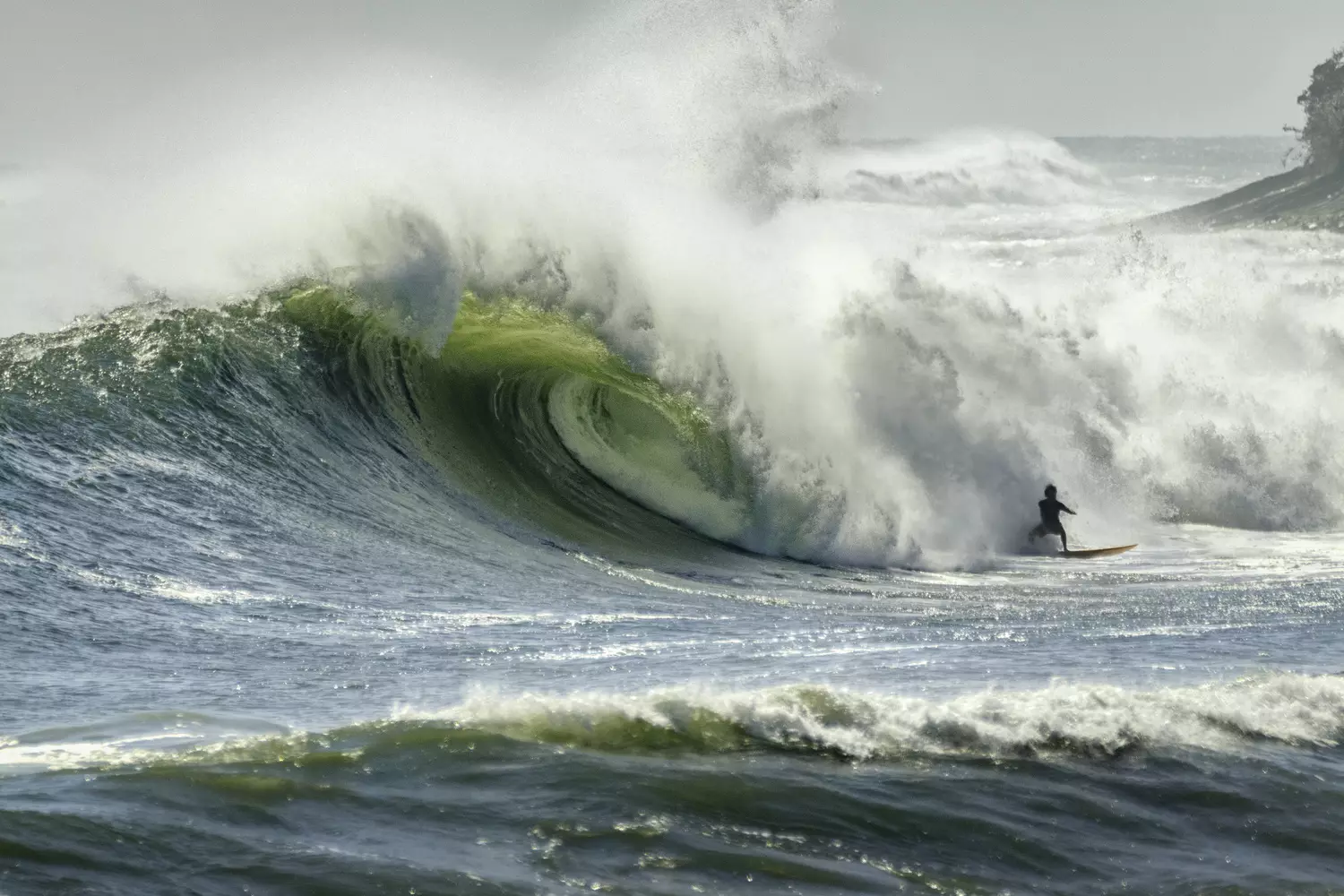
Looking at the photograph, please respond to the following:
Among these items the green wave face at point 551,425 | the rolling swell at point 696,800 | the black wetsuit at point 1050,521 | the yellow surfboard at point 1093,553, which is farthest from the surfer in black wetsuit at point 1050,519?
the rolling swell at point 696,800

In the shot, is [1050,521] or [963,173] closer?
[1050,521]

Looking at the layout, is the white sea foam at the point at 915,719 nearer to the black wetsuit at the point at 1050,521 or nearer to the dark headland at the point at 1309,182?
the black wetsuit at the point at 1050,521

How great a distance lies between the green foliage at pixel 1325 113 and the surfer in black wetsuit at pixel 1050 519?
4494cm

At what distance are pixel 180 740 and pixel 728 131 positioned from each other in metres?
19.5

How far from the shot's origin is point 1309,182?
5769 cm

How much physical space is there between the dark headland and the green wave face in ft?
138

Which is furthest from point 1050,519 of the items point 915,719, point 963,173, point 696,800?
point 963,173

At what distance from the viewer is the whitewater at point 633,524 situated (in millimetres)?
5820

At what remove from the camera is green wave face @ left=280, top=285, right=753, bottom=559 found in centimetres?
1494

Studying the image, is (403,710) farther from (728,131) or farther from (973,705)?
(728,131)

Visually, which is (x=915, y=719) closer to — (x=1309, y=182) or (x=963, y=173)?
(x=1309, y=182)

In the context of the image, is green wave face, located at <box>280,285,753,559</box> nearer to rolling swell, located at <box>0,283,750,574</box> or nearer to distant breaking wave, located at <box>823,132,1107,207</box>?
rolling swell, located at <box>0,283,750,574</box>

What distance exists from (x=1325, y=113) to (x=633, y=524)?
165 ft

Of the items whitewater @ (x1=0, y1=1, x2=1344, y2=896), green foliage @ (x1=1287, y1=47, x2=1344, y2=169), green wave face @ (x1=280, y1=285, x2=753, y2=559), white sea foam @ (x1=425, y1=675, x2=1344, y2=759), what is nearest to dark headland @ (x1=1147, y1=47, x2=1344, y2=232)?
green foliage @ (x1=1287, y1=47, x2=1344, y2=169)
